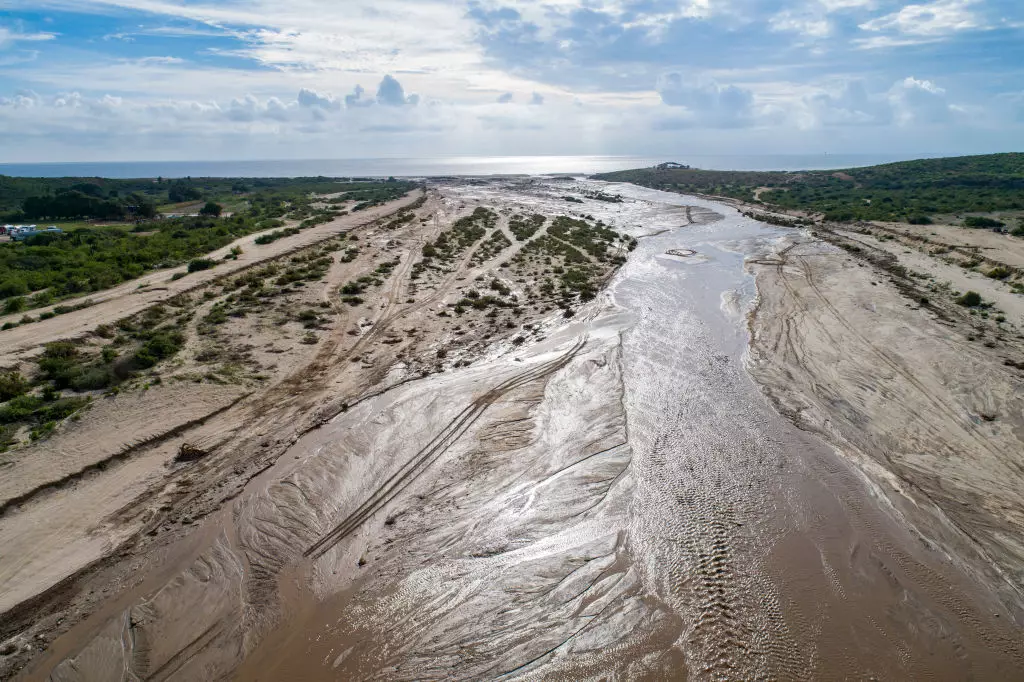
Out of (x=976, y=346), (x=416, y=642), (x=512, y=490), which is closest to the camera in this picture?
(x=416, y=642)

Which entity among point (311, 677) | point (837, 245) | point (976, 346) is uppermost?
point (837, 245)

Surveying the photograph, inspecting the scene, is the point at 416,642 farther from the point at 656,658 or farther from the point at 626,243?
the point at 626,243

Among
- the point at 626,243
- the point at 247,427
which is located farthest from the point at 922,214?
→ the point at 247,427

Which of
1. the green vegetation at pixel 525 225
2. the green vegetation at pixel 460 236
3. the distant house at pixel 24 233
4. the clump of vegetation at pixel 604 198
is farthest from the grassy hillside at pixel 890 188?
the distant house at pixel 24 233

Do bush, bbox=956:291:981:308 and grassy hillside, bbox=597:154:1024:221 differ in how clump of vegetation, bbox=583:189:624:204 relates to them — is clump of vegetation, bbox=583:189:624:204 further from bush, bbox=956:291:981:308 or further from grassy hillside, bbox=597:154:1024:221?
bush, bbox=956:291:981:308

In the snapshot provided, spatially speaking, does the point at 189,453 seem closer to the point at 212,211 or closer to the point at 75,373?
the point at 75,373

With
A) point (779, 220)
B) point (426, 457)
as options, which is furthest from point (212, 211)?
point (779, 220)

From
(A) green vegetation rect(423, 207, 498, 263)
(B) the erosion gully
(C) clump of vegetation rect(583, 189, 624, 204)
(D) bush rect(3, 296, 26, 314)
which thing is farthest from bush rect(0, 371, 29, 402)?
(C) clump of vegetation rect(583, 189, 624, 204)
